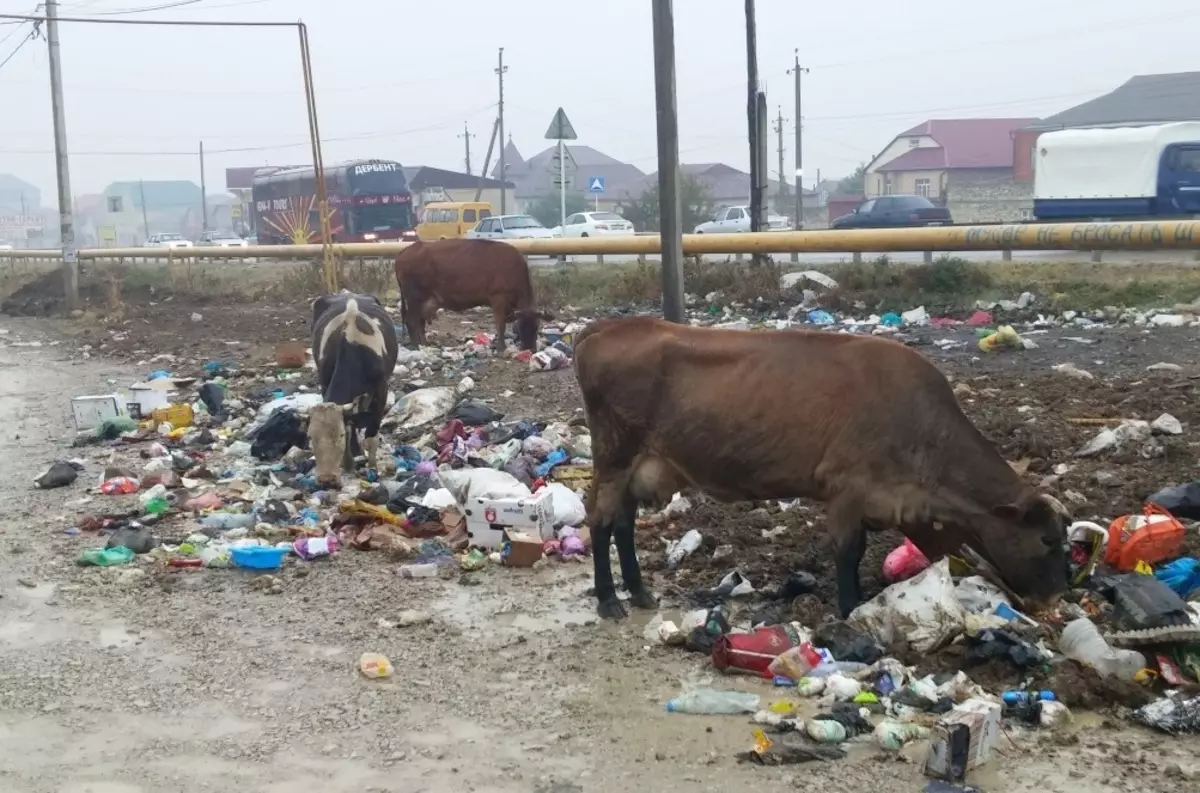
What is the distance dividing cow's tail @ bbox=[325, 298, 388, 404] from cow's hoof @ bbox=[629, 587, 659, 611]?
4519 millimetres

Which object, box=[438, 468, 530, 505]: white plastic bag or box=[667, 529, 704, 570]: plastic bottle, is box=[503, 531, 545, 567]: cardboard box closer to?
box=[438, 468, 530, 505]: white plastic bag

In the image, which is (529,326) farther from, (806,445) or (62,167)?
(62,167)

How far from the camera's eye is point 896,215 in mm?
33750

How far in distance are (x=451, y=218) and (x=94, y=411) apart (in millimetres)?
33444

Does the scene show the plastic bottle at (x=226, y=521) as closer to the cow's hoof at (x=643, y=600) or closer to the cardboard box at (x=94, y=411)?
the cow's hoof at (x=643, y=600)

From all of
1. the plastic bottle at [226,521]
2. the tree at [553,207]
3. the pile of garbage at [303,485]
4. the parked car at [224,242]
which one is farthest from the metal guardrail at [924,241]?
the tree at [553,207]

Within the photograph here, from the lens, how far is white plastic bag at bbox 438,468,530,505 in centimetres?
864

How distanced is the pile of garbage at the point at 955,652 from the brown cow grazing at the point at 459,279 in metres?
10.9

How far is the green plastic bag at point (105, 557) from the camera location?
26.9 feet

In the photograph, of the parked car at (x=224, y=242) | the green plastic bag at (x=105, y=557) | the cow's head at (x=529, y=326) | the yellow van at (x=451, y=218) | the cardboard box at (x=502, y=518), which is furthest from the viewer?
the parked car at (x=224, y=242)

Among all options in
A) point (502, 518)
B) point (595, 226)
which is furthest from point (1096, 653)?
point (595, 226)

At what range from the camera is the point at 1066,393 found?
34.7 ft

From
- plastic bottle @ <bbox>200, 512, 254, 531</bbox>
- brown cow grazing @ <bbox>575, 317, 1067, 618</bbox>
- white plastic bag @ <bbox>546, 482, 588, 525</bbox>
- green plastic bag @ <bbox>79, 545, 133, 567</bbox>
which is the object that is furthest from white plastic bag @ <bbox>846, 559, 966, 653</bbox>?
green plastic bag @ <bbox>79, 545, 133, 567</bbox>

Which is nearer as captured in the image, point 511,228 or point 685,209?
point 511,228
